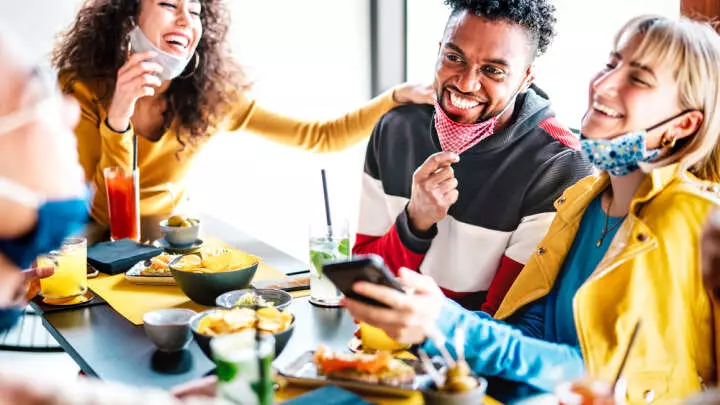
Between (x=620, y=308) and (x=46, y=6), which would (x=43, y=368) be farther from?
(x=620, y=308)

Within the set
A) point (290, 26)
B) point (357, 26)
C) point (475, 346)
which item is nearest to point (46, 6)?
point (290, 26)

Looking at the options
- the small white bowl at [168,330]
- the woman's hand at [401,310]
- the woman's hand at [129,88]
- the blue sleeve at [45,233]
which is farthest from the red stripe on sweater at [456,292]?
the blue sleeve at [45,233]

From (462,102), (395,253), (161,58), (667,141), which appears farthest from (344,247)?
(161,58)

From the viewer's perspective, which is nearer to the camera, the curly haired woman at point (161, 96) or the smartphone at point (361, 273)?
the smartphone at point (361, 273)

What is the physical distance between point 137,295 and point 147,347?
1.09 ft

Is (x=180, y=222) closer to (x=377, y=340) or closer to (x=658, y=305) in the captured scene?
(x=377, y=340)

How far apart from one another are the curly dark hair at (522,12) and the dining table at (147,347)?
33.0 inches

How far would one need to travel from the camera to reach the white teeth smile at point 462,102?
2039 mm

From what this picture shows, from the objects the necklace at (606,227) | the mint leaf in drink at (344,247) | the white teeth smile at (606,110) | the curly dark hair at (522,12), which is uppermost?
the curly dark hair at (522,12)

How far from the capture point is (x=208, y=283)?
1.76 meters

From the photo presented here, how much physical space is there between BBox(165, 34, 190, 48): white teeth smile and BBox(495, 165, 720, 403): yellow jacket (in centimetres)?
165

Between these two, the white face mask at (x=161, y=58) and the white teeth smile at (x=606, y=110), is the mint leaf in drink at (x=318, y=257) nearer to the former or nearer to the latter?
the white teeth smile at (x=606, y=110)

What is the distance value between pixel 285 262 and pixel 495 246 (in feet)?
1.89

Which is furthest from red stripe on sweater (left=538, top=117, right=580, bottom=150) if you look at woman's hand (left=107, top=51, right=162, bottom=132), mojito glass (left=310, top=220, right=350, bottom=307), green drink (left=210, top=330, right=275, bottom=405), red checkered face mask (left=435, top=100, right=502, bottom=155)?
woman's hand (left=107, top=51, right=162, bottom=132)
